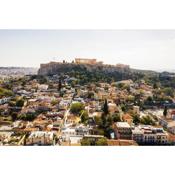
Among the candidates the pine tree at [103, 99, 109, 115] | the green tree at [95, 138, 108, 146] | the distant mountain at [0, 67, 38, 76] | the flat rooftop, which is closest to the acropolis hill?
the distant mountain at [0, 67, 38, 76]

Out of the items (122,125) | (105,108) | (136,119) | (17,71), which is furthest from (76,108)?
(17,71)

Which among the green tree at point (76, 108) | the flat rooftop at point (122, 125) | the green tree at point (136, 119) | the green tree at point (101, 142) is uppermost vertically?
the green tree at point (76, 108)

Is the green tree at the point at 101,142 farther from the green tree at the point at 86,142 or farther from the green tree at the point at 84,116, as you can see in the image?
the green tree at the point at 84,116

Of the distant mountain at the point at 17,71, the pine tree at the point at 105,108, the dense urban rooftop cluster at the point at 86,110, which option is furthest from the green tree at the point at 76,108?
the distant mountain at the point at 17,71

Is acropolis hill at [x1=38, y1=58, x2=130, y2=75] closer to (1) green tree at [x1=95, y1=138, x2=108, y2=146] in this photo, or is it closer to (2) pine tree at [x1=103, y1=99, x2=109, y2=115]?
(2) pine tree at [x1=103, y1=99, x2=109, y2=115]

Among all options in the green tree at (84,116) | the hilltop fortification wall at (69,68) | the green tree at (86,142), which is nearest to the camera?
the green tree at (86,142)
